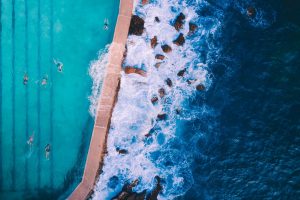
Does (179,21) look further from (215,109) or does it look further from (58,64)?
(58,64)

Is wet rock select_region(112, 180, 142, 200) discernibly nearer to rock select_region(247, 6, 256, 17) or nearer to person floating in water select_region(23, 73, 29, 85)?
person floating in water select_region(23, 73, 29, 85)

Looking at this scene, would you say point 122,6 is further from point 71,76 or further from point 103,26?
point 71,76

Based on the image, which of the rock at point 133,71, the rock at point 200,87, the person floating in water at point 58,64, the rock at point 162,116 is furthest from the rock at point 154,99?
the person floating in water at point 58,64

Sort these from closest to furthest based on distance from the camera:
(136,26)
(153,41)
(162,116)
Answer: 1. (136,26)
2. (153,41)
3. (162,116)

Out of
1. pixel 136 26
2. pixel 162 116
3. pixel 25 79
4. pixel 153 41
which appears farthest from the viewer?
pixel 162 116

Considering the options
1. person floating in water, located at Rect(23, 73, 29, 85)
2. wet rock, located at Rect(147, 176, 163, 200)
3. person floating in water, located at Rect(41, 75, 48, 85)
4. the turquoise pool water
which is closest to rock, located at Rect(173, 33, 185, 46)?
the turquoise pool water

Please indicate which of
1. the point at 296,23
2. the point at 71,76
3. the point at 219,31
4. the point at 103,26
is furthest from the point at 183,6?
the point at 71,76

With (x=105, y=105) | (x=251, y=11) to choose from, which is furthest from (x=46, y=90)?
(x=251, y=11)
